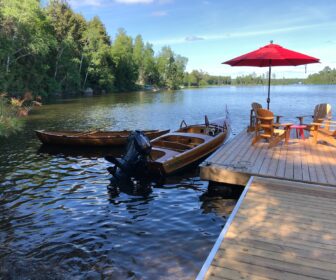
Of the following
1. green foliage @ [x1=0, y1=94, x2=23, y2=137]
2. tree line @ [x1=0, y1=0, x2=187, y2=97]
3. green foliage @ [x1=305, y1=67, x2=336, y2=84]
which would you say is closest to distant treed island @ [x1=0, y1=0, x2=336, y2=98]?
tree line @ [x1=0, y1=0, x2=187, y2=97]

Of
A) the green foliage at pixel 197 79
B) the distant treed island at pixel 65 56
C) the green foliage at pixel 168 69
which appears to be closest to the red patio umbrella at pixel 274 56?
the distant treed island at pixel 65 56

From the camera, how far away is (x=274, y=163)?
24.6ft

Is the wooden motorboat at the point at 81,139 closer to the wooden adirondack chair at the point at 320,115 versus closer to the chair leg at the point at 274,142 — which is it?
the chair leg at the point at 274,142

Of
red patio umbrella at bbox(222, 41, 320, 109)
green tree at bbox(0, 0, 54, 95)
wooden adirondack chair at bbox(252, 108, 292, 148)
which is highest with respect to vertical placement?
green tree at bbox(0, 0, 54, 95)

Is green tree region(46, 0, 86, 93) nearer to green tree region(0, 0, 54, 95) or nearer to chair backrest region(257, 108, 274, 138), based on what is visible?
green tree region(0, 0, 54, 95)

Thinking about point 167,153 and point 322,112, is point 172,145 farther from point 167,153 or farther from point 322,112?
point 322,112

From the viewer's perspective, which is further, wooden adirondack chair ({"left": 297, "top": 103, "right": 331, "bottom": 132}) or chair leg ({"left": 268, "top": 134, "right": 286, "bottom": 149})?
wooden adirondack chair ({"left": 297, "top": 103, "right": 331, "bottom": 132})

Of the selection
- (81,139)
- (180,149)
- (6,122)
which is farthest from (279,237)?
(6,122)

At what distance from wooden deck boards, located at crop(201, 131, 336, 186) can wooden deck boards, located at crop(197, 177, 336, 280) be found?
551 millimetres

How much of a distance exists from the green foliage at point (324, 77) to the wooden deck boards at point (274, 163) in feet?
588

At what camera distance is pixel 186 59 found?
12031 centimetres

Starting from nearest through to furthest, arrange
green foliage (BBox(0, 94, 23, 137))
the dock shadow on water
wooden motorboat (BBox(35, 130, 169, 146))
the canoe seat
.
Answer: the dock shadow on water
the canoe seat
wooden motorboat (BBox(35, 130, 169, 146))
green foliage (BBox(0, 94, 23, 137))

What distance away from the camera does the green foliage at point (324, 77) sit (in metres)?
167

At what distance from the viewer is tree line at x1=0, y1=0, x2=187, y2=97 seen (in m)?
31.4
